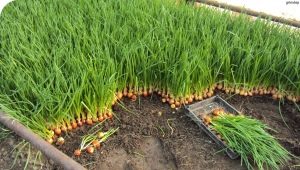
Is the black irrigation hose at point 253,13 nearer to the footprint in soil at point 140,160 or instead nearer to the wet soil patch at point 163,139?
the wet soil patch at point 163,139

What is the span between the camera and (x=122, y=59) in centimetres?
236

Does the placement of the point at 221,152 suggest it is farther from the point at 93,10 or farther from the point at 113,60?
the point at 93,10

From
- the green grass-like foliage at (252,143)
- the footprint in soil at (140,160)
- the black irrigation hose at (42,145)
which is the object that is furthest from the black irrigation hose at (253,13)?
the black irrigation hose at (42,145)

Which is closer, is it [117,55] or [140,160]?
→ [140,160]

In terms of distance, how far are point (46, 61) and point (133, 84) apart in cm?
57

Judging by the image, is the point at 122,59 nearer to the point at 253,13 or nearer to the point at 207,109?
the point at 207,109

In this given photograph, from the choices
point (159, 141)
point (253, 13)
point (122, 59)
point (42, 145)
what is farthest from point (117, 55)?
point (253, 13)

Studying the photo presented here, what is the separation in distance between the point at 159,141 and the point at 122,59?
565 millimetres

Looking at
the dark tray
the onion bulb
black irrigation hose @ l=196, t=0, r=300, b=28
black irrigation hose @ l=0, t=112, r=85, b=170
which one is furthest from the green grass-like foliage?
black irrigation hose @ l=196, t=0, r=300, b=28

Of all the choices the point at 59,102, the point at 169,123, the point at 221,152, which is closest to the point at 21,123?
the point at 59,102

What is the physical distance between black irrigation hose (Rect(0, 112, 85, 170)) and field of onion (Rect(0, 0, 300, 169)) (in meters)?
0.06

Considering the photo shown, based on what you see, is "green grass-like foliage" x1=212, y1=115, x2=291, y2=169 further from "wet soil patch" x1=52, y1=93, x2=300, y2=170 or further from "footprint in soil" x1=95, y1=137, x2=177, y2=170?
"footprint in soil" x1=95, y1=137, x2=177, y2=170

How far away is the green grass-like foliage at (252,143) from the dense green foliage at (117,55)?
420mm

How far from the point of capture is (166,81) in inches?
96.0
